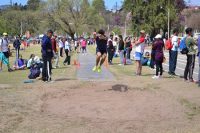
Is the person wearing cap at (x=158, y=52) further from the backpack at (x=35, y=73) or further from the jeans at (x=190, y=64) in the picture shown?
the backpack at (x=35, y=73)

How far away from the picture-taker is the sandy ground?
9.40m

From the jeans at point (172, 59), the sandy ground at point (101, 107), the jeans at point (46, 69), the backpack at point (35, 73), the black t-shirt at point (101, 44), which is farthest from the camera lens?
the jeans at point (172, 59)

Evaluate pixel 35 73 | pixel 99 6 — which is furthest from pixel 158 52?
pixel 99 6

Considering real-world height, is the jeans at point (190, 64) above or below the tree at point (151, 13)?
below

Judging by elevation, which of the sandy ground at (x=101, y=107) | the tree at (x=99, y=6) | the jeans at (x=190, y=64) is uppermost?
the tree at (x=99, y=6)

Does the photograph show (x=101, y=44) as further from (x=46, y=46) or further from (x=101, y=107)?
(x=101, y=107)

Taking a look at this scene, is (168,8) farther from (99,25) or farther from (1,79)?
(1,79)

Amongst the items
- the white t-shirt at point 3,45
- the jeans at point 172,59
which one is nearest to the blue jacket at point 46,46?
the jeans at point 172,59

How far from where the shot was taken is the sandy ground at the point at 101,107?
940cm

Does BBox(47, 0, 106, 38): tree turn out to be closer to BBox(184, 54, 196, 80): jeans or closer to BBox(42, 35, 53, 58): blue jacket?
BBox(42, 35, 53, 58): blue jacket

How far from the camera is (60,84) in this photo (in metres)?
17.0

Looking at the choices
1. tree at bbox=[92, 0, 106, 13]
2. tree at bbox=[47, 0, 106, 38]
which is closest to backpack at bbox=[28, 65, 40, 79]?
tree at bbox=[47, 0, 106, 38]

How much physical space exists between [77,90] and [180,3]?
3387 inches

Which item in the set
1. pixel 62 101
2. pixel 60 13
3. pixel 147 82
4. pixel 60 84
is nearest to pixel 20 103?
pixel 62 101
